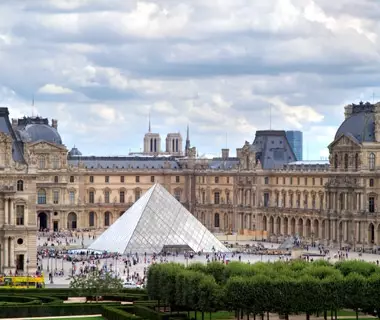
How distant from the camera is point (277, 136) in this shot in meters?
160

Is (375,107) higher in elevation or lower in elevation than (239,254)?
higher

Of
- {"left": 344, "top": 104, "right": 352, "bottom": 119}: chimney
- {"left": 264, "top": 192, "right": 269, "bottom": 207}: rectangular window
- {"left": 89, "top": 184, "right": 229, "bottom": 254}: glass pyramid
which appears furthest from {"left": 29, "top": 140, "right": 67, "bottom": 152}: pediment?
{"left": 344, "top": 104, "right": 352, "bottom": 119}: chimney

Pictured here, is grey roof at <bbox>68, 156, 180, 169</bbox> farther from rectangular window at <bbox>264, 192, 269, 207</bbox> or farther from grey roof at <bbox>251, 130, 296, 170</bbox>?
rectangular window at <bbox>264, 192, 269, 207</bbox>

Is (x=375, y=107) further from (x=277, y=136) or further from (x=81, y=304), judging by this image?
(x=81, y=304)

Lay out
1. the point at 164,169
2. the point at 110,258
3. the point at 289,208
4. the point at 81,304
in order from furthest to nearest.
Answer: the point at 164,169 < the point at 289,208 < the point at 110,258 < the point at 81,304

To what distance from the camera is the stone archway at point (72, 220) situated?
16275 centimetres

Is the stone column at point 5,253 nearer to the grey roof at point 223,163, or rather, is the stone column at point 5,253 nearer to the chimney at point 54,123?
the chimney at point 54,123

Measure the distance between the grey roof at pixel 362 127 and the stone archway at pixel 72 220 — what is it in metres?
38.1

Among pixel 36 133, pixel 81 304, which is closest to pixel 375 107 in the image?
pixel 36 133

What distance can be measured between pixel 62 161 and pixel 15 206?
63978 mm

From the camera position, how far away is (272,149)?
160m

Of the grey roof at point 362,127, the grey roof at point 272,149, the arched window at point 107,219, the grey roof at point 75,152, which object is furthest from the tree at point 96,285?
the grey roof at point 75,152

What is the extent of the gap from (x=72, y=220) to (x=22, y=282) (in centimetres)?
7055

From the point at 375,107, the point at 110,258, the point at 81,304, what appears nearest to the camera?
the point at 81,304
